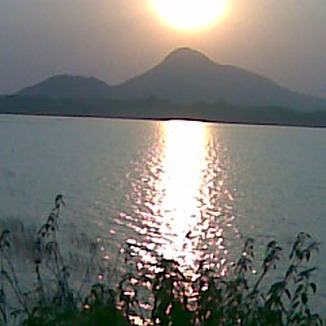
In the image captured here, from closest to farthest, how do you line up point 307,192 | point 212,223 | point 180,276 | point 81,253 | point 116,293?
point 180,276, point 116,293, point 81,253, point 212,223, point 307,192

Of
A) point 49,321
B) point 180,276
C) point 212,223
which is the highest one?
point 180,276

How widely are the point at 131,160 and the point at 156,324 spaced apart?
61783mm

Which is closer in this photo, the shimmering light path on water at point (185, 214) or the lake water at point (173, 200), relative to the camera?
the shimmering light path on water at point (185, 214)

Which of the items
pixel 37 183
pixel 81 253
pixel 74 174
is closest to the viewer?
A: pixel 81 253

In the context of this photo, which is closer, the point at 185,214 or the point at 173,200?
the point at 185,214

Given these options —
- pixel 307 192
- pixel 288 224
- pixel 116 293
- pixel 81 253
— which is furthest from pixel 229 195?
pixel 116 293

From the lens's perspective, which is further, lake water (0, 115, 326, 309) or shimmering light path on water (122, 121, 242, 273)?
lake water (0, 115, 326, 309)

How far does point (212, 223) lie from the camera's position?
30047 millimetres

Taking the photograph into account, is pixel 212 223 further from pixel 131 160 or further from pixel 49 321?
pixel 131 160

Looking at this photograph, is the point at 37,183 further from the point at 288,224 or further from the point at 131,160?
the point at 131,160

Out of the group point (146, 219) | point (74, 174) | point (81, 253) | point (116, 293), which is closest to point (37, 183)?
A: point (74, 174)

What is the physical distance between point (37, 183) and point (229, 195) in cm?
1118

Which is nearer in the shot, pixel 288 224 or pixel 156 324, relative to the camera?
pixel 156 324

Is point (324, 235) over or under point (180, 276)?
under
